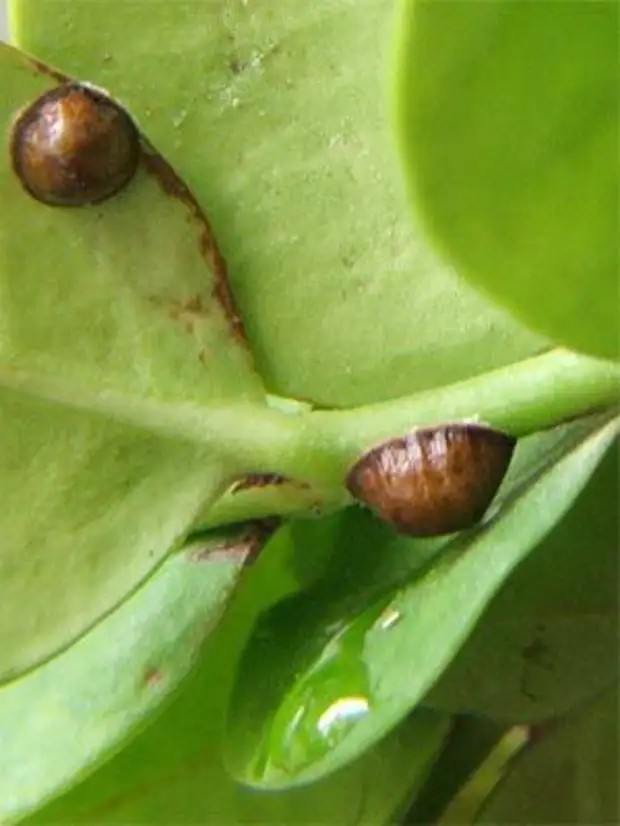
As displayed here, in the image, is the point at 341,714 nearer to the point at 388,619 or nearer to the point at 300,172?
the point at 388,619

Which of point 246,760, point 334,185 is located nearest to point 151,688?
point 246,760

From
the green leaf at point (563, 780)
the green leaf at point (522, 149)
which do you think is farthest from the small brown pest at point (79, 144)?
the green leaf at point (563, 780)

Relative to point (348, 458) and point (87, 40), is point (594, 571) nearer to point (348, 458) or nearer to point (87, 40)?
point (348, 458)

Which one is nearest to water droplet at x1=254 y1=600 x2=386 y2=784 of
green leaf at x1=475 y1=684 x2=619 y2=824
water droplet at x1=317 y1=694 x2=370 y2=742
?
water droplet at x1=317 y1=694 x2=370 y2=742

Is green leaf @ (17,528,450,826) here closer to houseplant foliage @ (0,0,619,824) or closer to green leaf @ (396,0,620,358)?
houseplant foliage @ (0,0,619,824)

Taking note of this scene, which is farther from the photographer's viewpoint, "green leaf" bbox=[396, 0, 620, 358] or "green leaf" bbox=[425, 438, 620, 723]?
"green leaf" bbox=[425, 438, 620, 723]

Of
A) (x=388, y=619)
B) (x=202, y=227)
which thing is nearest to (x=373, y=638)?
(x=388, y=619)
